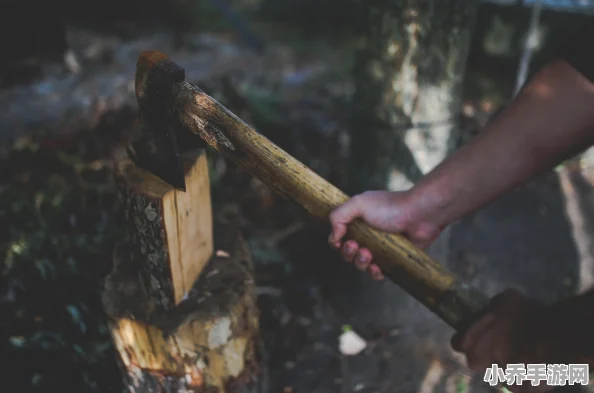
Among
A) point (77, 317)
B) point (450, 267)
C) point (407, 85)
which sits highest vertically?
point (407, 85)

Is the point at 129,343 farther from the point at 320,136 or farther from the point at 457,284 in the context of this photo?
the point at 320,136

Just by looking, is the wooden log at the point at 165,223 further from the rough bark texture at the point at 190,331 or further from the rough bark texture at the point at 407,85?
the rough bark texture at the point at 407,85

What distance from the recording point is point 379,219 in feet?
6.72

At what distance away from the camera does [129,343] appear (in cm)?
207

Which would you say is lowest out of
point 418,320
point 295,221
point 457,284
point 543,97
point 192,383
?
point 192,383

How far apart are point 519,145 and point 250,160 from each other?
105 centimetres

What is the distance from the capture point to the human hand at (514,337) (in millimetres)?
1535

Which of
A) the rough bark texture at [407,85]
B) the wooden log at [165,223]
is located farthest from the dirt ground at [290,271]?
the wooden log at [165,223]

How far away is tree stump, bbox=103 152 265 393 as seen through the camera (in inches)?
76.0

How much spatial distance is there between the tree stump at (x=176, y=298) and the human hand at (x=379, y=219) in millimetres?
516

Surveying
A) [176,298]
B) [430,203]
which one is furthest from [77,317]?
[430,203]

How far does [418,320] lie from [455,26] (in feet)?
5.82

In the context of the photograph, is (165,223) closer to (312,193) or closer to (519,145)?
(312,193)

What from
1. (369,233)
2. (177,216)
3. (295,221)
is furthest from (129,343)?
(295,221)
